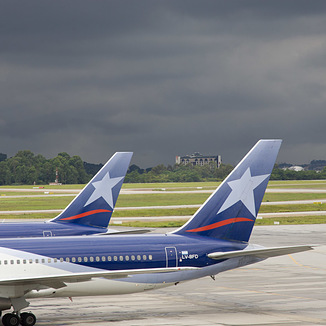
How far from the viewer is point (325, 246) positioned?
53344 mm

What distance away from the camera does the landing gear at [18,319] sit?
80.0 feet

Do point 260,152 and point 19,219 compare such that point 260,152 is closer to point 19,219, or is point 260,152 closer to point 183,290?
point 183,290

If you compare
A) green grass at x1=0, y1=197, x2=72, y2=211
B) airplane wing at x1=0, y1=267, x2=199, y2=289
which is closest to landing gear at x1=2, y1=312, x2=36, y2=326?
airplane wing at x1=0, y1=267, x2=199, y2=289

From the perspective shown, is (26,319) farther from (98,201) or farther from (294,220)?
(294,220)

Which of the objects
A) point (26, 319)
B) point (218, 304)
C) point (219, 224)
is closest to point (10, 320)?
point (26, 319)

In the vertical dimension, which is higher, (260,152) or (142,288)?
(260,152)

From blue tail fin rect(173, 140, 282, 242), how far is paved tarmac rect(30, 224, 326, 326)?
3.37 m

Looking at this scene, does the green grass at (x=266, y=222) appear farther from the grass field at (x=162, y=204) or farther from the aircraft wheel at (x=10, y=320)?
the aircraft wheel at (x=10, y=320)

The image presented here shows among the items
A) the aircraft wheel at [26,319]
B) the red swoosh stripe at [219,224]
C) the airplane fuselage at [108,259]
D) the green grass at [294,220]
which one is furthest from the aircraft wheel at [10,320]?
the green grass at [294,220]

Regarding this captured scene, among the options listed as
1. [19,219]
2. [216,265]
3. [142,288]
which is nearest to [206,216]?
[216,265]

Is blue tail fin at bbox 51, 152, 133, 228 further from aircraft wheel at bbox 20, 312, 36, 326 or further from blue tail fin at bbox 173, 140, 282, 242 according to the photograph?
aircraft wheel at bbox 20, 312, 36, 326

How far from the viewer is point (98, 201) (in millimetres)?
35906

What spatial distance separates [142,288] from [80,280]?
3178 mm

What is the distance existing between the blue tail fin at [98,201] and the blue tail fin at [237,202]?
27.4 ft
